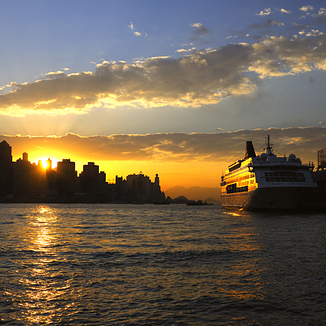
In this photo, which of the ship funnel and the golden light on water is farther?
the ship funnel

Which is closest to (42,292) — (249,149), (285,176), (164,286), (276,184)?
(164,286)

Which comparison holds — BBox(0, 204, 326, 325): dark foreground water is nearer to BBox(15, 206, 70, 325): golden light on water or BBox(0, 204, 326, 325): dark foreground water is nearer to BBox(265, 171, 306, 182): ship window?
BBox(15, 206, 70, 325): golden light on water

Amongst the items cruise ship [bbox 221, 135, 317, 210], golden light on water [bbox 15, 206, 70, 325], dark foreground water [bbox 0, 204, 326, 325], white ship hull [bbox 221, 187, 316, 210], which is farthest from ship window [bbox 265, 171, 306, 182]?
golden light on water [bbox 15, 206, 70, 325]

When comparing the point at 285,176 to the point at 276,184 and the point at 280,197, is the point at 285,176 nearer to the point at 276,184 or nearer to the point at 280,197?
the point at 276,184

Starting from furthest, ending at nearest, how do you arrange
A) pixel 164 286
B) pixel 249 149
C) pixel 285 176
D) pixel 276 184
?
pixel 249 149
pixel 285 176
pixel 276 184
pixel 164 286

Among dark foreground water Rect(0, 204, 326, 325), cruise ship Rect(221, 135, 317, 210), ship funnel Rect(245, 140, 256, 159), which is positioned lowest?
dark foreground water Rect(0, 204, 326, 325)

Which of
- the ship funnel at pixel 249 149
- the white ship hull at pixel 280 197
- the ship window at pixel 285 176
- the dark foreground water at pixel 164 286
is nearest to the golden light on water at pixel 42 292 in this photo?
the dark foreground water at pixel 164 286

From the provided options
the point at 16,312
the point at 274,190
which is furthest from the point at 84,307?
the point at 274,190

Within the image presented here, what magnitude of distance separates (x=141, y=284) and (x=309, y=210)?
282 feet

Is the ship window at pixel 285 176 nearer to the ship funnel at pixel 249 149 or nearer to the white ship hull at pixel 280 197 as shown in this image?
the white ship hull at pixel 280 197

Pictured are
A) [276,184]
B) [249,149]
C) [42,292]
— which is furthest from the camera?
[249,149]

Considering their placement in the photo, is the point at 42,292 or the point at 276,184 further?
the point at 276,184

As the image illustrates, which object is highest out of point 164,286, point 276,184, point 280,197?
point 276,184

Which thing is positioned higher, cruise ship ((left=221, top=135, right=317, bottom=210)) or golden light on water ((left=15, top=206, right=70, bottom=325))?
cruise ship ((left=221, top=135, right=317, bottom=210))
